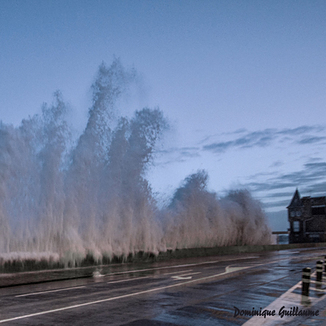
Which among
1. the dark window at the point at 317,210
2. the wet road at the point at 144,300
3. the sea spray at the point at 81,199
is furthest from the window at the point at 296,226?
the wet road at the point at 144,300

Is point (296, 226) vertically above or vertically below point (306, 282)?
below

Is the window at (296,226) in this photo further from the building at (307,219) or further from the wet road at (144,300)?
the wet road at (144,300)

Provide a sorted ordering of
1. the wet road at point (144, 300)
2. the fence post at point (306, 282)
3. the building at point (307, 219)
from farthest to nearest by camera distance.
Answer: the building at point (307, 219) < the fence post at point (306, 282) < the wet road at point (144, 300)

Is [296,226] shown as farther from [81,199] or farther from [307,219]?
[81,199]

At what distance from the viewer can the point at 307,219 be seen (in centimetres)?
8275

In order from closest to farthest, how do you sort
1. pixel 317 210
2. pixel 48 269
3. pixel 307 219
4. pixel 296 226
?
pixel 48 269 < pixel 317 210 < pixel 307 219 < pixel 296 226

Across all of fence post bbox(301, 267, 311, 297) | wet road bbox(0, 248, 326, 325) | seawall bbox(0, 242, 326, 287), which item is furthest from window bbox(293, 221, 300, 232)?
fence post bbox(301, 267, 311, 297)

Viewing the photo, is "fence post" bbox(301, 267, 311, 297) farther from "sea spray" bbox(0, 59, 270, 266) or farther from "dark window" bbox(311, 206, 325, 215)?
"dark window" bbox(311, 206, 325, 215)

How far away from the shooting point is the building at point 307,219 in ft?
264

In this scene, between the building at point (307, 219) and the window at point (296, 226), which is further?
the window at point (296, 226)

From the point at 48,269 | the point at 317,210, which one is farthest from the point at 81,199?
the point at 317,210

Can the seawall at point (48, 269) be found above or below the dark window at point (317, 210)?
below

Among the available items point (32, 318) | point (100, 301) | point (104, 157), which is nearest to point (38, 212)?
point (104, 157)

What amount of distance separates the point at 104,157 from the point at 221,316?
1769cm
